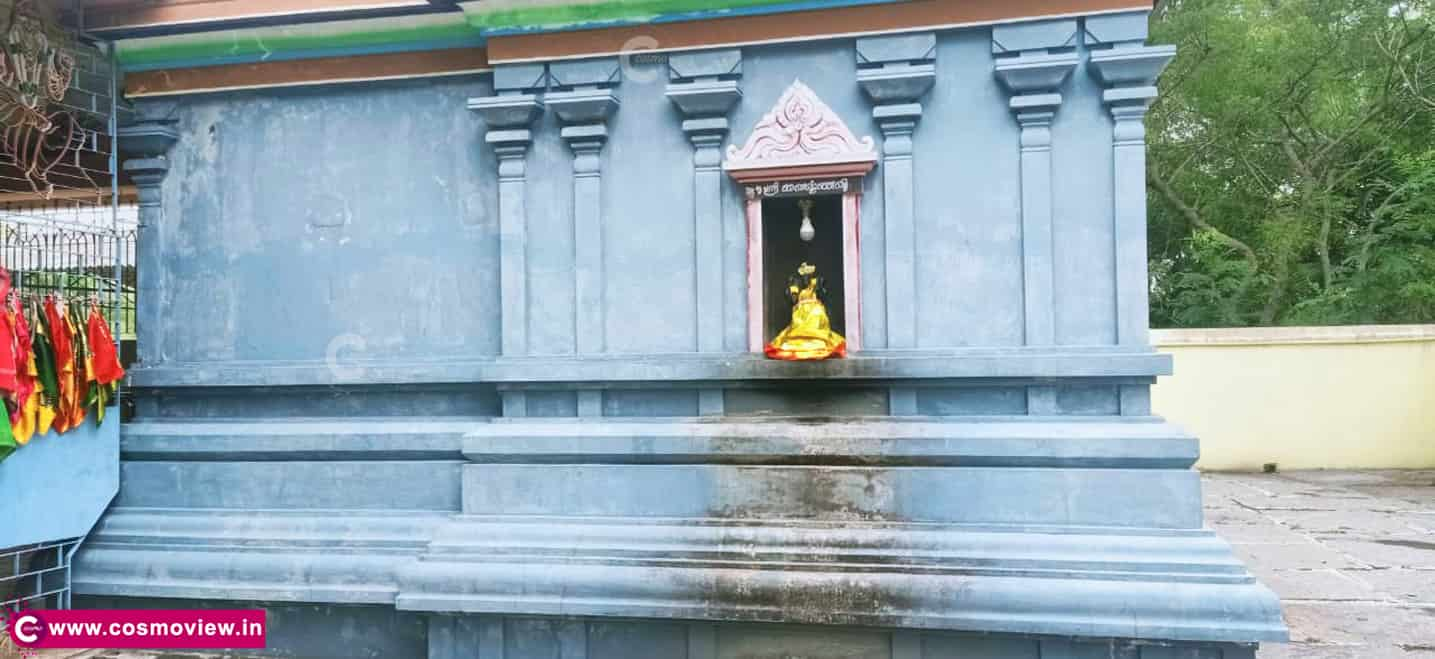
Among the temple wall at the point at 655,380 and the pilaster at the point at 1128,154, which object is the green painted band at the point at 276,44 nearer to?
the temple wall at the point at 655,380

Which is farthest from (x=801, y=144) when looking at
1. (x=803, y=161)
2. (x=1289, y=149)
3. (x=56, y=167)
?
(x=1289, y=149)

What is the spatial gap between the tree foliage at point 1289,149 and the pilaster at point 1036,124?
43.0ft

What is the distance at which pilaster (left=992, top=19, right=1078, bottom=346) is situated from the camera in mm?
5434

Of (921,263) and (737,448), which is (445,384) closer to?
(737,448)

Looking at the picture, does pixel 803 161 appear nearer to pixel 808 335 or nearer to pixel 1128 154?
pixel 808 335

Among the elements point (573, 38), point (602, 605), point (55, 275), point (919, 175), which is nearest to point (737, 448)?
point (602, 605)

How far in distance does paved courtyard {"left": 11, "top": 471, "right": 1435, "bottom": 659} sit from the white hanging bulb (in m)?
3.42

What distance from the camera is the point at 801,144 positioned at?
569cm

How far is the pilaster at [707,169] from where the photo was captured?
579cm

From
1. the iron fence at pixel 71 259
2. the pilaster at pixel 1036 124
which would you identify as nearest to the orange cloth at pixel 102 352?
the iron fence at pixel 71 259

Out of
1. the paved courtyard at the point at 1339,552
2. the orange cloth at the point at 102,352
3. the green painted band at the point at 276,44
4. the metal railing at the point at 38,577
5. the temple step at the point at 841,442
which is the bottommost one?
the paved courtyard at the point at 1339,552

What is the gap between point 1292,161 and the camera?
17.6 metres

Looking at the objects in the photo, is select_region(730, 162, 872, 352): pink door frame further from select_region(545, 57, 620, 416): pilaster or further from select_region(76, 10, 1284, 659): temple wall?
→ select_region(545, 57, 620, 416): pilaster

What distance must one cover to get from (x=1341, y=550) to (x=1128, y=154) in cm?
534
